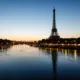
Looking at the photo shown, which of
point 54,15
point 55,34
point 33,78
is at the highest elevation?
point 54,15

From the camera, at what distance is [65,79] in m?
17.9

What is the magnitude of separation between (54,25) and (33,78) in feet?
325

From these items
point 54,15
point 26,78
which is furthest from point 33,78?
point 54,15

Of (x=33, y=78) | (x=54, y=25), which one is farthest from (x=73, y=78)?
(x=54, y=25)

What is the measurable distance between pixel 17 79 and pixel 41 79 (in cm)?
236

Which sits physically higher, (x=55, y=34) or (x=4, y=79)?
(x=55, y=34)

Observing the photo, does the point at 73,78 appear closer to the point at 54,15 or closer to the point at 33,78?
the point at 33,78

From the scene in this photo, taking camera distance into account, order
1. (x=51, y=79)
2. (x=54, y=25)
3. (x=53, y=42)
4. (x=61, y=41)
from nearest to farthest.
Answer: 1. (x=51, y=79)
2. (x=54, y=25)
3. (x=53, y=42)
4. (x=61, y=41)

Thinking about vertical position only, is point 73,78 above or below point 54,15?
below

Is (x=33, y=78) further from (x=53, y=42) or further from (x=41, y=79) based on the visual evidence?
(x=53, y=42)

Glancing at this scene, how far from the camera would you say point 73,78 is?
18547 mm

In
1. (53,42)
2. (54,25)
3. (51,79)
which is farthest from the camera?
(53,42)

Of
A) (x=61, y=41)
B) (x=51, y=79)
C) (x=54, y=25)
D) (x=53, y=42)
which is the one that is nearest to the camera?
(x=51, y=79)

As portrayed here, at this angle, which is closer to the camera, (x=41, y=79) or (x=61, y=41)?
(x=41, y=79)
